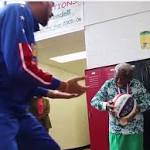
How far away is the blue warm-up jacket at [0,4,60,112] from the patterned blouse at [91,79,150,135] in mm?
2213

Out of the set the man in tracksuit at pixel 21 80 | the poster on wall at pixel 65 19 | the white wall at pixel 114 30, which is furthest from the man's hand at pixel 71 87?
the poster on wall at pixel 65 19

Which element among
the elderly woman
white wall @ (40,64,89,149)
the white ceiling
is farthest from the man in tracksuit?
white wall @ (40,64,89,149)

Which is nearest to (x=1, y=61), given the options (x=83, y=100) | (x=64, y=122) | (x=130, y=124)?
(x=130, y=124)

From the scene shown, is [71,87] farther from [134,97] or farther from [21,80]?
[134,97]

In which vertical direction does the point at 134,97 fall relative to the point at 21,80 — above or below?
below

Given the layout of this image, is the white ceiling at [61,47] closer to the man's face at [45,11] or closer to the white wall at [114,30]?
the white wall at [114,30]

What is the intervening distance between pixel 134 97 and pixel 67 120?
5.29 metres

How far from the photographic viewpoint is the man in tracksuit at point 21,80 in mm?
1672

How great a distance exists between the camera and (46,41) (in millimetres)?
6566

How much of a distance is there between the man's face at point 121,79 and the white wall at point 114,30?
106 centimetres

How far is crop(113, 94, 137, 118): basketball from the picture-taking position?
3797mm

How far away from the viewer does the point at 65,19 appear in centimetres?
600

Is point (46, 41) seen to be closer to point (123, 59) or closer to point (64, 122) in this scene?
point (123, 59)

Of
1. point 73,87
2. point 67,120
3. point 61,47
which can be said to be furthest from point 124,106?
point 67,120
